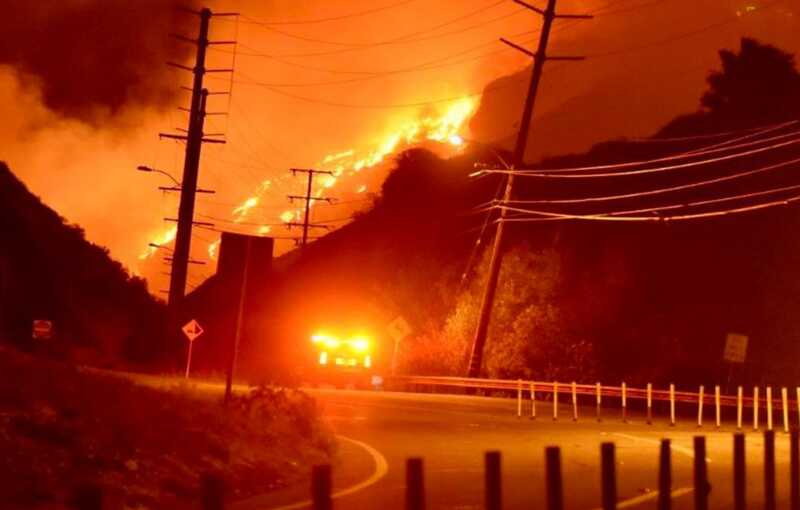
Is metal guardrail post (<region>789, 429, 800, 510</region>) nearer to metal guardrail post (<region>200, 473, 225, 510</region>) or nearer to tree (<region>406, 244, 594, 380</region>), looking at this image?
metal guardrail post (<region>200, 473, 225, 510</region>)

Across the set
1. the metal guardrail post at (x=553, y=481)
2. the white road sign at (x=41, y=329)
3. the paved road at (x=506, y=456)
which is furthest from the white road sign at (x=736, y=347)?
the metal guardrail post at (x=553, y=481)

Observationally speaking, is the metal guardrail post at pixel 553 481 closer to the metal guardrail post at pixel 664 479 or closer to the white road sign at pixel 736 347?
the metal guardrail post at pixel 664 479

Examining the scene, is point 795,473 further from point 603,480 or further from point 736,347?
point 736,347

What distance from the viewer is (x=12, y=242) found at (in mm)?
47344

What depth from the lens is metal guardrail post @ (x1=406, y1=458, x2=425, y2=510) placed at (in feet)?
22.1

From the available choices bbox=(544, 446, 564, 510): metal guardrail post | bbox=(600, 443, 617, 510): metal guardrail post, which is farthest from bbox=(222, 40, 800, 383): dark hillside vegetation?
bbox=(544, 446, 564, 510): metal guardrail post

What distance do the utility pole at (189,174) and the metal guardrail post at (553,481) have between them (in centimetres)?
3851

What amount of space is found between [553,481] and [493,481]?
0.80 meters

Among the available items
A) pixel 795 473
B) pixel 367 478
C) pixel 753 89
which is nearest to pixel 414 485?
pixel 795 473

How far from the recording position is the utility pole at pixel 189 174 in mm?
45481

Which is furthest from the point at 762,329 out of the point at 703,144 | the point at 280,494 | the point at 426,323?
the point at 280,494

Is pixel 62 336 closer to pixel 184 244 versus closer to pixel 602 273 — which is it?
pixel 184 244

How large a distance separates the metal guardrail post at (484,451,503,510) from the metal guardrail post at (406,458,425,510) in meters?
0.58

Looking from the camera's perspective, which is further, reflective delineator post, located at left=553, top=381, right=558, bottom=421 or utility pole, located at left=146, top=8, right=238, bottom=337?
utility pole, located at left=146, top=8, right=238, bottom=337
